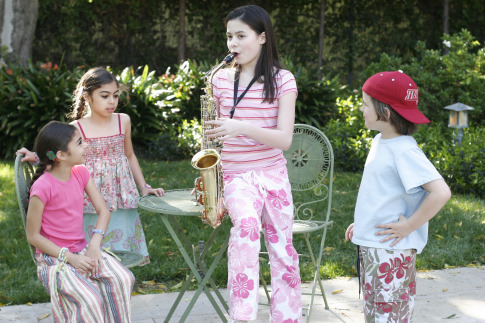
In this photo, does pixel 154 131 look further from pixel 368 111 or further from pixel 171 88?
pixel 368 111

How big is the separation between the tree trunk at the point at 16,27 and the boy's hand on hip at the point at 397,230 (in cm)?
883

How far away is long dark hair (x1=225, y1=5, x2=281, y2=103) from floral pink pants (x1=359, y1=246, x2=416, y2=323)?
956mm

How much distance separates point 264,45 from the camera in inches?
123

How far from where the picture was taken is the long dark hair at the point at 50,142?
2.98m

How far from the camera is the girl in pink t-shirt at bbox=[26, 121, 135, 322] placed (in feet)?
9.23

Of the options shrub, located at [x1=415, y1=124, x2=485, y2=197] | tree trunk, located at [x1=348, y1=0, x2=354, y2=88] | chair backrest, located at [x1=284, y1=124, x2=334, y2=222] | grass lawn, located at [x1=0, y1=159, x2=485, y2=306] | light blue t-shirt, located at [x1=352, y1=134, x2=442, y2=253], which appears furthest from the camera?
tree trunk, located at [x1=348, y1=0, x2=354, y2=88]

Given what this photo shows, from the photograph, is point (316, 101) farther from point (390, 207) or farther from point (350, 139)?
point (390, 207)

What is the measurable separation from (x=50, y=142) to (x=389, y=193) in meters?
1.64

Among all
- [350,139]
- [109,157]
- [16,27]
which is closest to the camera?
[109,157]

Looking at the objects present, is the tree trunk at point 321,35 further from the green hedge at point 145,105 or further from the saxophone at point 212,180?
the saxophone at point 212,180

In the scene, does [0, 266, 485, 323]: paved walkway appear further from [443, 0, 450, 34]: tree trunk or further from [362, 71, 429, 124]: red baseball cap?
[443, 0, 450, 34]: tree trunk

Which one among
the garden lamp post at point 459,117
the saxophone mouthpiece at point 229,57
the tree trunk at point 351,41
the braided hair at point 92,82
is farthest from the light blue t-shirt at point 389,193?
the tree trunk at point 351,41

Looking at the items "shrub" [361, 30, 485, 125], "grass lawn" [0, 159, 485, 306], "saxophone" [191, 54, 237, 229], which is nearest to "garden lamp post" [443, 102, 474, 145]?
"shrub" [361, 30, 485, 125]

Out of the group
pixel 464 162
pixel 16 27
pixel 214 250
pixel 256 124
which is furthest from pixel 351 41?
pixel 256 124
